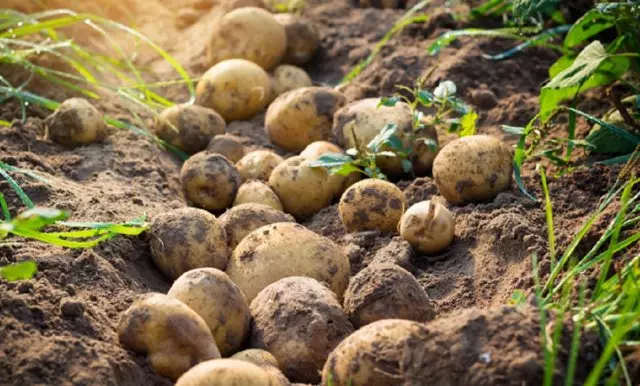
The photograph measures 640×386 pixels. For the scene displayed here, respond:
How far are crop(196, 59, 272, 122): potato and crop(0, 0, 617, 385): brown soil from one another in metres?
0.09

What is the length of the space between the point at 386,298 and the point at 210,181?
99 cm

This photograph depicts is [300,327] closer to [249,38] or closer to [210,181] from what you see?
[210,181]

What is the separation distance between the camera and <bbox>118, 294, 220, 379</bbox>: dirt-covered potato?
217 centimetres

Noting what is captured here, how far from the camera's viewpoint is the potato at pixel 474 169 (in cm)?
297

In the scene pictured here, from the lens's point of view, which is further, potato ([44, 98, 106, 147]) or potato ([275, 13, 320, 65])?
potato ([275, 13, 320, 65])

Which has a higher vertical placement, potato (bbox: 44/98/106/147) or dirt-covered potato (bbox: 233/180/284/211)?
potato (bbox: 44/98/106/147)

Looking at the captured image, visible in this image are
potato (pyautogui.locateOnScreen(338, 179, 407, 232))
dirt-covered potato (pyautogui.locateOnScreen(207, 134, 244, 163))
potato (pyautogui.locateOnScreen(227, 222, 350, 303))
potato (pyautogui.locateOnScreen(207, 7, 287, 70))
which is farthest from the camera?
potato (pyautogui.locateOnScreen(207, 7, 287, 70))

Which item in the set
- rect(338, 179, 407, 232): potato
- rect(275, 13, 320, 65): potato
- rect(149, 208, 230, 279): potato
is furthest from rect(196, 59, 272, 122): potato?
rect(149, 208, 230, 279): potato

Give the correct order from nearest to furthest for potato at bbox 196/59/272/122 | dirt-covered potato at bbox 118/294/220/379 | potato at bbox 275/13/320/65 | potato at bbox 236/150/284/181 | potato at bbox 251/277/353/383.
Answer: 1. dirt-covered potato at bbox 118/294/220/379
2. potato at bbox 251/277/353/383
3. potato at bbox 236/150/284/181
4. potato at bbox 196/59/272/122
5. potato at bbox 275/13/320/65

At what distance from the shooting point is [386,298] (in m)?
2.38

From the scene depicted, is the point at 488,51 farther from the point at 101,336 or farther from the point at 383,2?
the point at 101,336

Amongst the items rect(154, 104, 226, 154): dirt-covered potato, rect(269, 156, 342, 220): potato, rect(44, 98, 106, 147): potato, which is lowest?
rect(269, 156, 342, 220): potato

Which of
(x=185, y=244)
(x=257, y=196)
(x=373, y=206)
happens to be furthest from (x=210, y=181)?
(x=373, y=206)

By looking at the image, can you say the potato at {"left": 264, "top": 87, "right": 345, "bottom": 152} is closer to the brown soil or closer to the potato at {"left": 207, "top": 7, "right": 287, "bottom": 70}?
the brown soil
